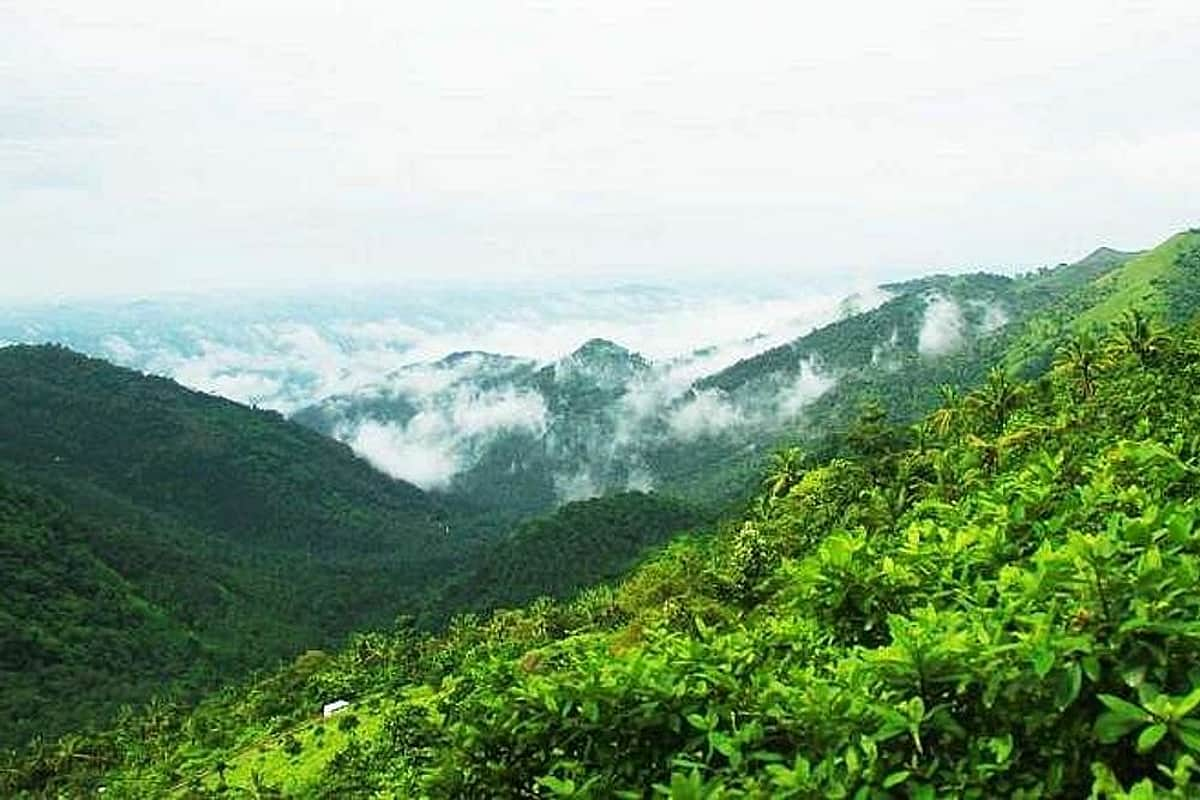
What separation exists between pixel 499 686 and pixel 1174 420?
29.7 meters

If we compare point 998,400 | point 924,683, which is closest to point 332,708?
point 998,400

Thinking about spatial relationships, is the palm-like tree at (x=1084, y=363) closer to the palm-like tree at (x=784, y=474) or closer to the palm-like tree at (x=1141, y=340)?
the palm-like tree at (x=1141, y=340)

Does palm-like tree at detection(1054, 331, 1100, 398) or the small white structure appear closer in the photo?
palm-like tree at detection(1054, 331, 1100, 398)

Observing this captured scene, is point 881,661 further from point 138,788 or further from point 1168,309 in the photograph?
point 1168,309

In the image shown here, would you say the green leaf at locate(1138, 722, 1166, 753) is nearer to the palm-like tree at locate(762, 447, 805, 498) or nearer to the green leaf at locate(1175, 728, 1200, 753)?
the green leaf at locate(1175, 728, 1200, 753)

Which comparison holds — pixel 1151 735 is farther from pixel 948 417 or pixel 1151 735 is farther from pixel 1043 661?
pixel 948 417

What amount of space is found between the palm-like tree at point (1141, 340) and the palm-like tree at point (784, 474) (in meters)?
24.2

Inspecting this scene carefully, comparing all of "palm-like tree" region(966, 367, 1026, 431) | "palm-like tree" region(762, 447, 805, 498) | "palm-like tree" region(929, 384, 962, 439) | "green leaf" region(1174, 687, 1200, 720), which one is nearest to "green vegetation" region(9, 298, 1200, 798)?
"green leaf" region(1174, 687, 1200, 720)

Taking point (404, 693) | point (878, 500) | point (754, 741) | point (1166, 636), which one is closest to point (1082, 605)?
point (1166, 636)

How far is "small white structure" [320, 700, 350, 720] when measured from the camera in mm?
78312

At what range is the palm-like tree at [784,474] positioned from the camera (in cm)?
7969

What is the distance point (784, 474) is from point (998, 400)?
18.4 metres

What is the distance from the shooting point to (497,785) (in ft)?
22.5

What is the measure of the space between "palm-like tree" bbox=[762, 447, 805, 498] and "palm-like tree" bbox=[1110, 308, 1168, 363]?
954 inches
